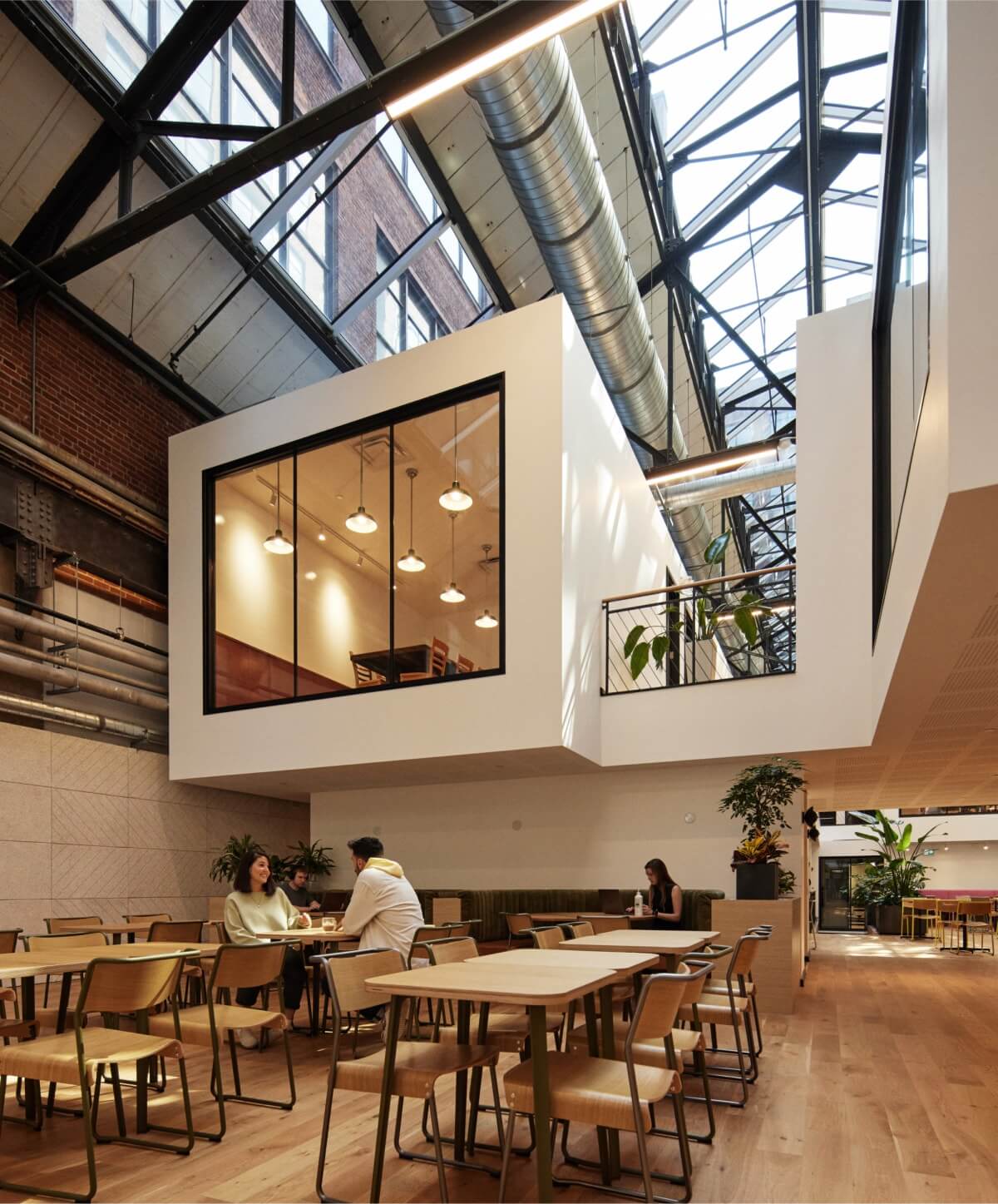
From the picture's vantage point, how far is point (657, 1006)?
10.0ft

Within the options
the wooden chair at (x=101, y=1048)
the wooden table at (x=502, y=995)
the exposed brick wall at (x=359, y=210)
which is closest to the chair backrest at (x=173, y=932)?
the wooden chair at (x=101, y=1048)

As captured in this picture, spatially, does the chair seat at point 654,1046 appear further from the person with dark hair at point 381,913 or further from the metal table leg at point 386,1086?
the person with dark hair at point 381,913

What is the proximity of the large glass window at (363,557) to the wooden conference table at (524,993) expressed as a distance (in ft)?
16.5

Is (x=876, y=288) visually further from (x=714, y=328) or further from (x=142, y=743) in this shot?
(x=142, y=743)

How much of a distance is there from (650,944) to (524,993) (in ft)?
6.27

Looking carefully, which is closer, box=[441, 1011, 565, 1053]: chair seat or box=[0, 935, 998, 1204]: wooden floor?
box=[0, 935, 998, 1204]: wooden floor

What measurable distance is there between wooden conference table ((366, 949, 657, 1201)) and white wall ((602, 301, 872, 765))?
16.7ft

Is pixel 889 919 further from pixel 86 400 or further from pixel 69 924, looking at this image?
pixel 86 400

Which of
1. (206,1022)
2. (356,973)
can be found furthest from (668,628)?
(356,973)

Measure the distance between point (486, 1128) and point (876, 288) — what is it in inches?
250

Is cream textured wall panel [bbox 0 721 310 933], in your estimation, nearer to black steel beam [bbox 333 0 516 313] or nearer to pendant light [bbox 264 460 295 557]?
pendant light [bbox 264 460 295 557]

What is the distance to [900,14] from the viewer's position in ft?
14.3

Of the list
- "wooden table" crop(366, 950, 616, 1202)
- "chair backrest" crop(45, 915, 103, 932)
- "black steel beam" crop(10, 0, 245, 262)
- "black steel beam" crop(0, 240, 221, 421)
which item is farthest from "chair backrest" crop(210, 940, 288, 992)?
"black steel beam" crop(0, 240, 221, 421)

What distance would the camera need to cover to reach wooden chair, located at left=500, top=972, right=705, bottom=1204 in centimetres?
285
